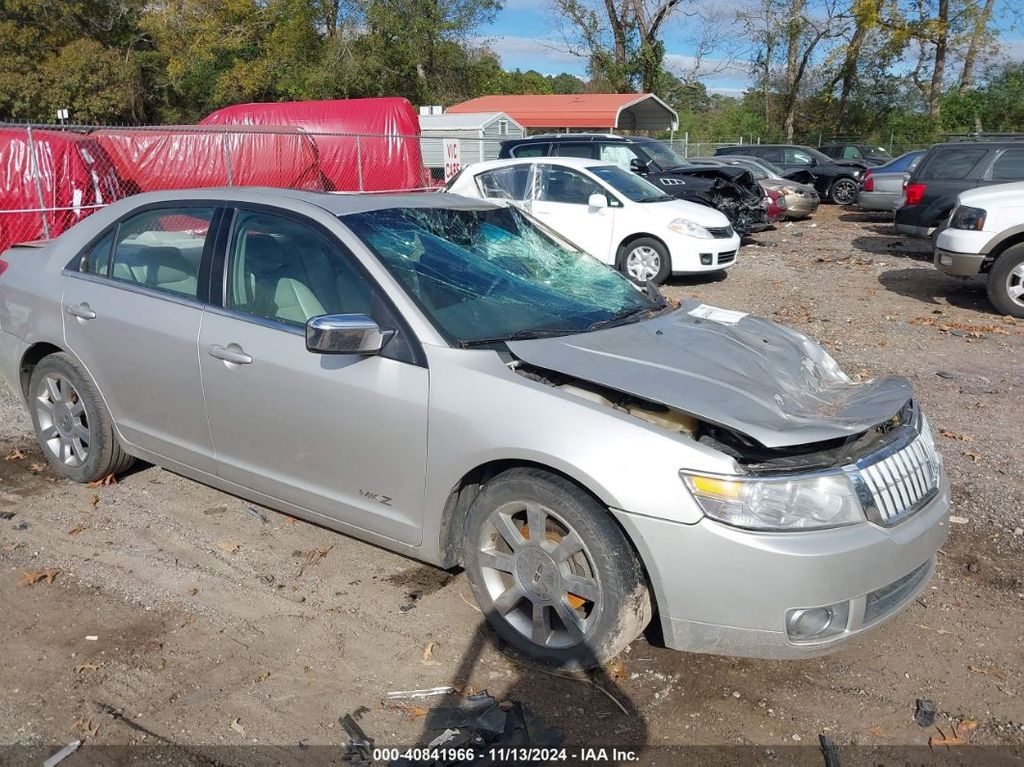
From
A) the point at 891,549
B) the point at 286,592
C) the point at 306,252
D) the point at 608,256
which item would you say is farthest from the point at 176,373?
the point at 608,256

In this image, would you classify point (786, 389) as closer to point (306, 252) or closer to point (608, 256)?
point (306, 252)

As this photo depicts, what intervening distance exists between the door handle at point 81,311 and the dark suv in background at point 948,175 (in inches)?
452

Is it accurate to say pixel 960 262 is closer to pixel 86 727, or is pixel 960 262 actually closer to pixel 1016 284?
pixel 1016 284

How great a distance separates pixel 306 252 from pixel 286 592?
1.51m

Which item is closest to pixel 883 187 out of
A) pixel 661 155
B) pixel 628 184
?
pixel 661 155

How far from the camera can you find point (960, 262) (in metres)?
9.45

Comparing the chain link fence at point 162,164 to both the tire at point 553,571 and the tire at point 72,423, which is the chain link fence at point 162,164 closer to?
the tire at point 72,423

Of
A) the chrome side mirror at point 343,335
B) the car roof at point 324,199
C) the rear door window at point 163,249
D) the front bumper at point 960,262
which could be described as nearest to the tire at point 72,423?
the rear door window at point 163,249

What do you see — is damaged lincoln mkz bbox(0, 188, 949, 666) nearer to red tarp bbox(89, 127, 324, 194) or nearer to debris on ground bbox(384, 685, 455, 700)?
debris on ground bbox(384, 685, 455, 700)

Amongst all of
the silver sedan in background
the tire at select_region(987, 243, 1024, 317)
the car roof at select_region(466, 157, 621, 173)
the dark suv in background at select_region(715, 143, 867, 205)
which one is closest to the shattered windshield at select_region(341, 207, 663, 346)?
the tire at select_region(987, 243, 1024, 317)

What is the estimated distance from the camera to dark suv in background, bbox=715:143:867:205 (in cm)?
2266

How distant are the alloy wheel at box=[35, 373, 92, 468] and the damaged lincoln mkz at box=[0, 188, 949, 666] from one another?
0.04m

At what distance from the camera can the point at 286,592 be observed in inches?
149

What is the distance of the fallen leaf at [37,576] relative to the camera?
12.7ft
